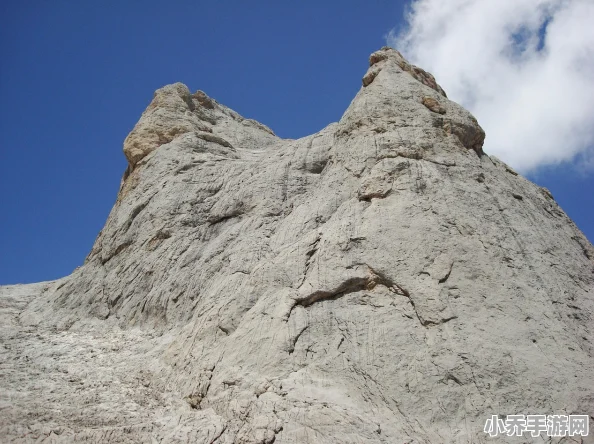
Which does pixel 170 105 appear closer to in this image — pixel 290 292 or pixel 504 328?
pixel 290 292

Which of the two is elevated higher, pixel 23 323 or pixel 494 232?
pixel 494 232

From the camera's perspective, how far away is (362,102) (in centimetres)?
1677

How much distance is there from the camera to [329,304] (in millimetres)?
11820

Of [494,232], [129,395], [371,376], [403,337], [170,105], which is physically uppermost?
[170,105]

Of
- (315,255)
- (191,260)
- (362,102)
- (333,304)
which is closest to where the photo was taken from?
(333,304)

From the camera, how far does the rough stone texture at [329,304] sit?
398 inches

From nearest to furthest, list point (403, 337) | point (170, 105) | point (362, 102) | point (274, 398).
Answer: point (274, 398), point (403, 337), point (362, 102), point (170, 105)

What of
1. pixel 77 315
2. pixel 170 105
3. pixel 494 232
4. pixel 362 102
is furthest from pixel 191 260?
pixel 170 105

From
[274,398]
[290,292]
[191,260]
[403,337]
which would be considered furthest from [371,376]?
[191,260]

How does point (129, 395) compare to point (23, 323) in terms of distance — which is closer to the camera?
point (129, 395)

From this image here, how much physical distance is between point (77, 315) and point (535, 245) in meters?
11.8

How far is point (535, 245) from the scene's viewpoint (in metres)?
13.3

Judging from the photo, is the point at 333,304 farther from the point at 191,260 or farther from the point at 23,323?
the point at 23,323

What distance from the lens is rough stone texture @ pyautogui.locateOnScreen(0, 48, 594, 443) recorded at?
10117 mm
